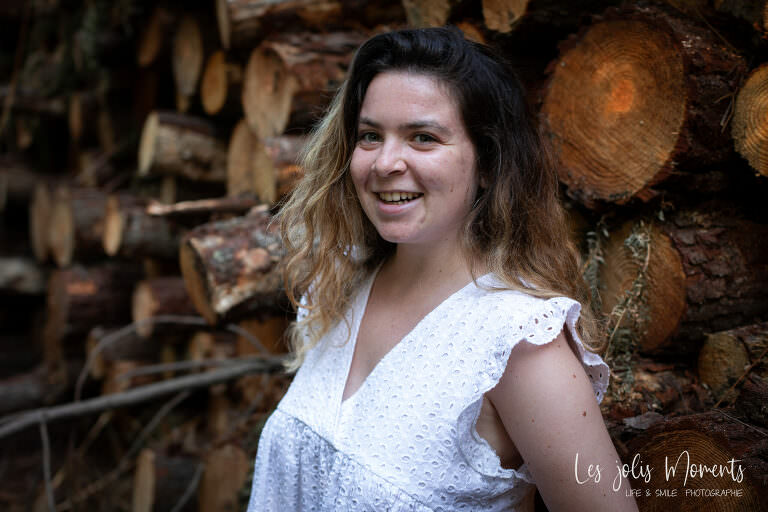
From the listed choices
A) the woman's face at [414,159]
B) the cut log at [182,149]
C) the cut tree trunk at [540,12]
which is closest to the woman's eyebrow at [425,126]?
the woman's face at [414,159]

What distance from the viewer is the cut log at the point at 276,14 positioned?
2.67 m

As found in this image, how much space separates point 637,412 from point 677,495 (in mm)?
263

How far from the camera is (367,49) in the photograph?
1531 mm

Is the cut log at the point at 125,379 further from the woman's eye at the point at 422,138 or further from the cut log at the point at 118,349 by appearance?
the woman's eye at the point at 422,138

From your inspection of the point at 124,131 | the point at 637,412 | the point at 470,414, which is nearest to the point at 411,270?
the point at 470,414

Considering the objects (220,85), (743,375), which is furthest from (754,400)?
(220,85)

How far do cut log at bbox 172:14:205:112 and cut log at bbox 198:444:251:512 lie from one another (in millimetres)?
1970

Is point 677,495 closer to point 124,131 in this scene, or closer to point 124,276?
point 124,276

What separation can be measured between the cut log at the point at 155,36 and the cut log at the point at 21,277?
188 cm

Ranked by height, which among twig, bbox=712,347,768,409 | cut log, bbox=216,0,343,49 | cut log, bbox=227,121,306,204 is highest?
cut log, bbox=216,0,343,49

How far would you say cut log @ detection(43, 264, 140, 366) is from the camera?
375 centimetres

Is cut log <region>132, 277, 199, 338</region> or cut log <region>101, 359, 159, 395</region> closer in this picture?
cut log <region>132, 277, 199, 338</region>

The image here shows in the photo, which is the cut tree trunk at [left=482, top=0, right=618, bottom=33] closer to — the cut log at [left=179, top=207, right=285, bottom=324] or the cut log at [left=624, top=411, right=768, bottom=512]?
the cut log at [left=179, top=207, right=285, bottom=324]

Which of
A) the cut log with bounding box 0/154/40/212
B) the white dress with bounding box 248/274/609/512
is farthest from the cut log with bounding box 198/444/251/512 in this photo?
the cut log with bounding box 0/154/40/212
